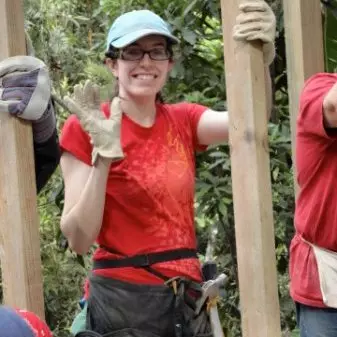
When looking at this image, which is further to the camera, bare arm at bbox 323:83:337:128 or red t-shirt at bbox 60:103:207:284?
red t-shirt at bbox 60:103:207:284

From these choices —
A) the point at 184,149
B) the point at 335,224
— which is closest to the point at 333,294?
the point at 335,224

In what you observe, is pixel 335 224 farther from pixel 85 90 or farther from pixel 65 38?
pixel 65 38

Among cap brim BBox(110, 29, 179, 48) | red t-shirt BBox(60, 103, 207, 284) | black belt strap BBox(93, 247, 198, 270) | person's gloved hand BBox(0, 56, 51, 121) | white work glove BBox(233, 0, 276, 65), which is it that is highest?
cap brim BBox(110, 29, 179, 48)

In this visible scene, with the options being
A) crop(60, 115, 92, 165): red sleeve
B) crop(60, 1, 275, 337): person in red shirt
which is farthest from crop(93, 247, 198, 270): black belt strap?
crop(60, 115, 92, 165): red sleeve

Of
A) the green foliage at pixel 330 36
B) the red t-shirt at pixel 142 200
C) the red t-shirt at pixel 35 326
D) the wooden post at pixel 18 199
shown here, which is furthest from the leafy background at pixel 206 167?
the red t-shirt at pixel 35 326

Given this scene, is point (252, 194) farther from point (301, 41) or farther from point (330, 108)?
point (301, 41)

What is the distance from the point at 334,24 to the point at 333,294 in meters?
1.25

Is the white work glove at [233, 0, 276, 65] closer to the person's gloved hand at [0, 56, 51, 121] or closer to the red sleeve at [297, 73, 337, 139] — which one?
the red sleeve at [297, 73, 337, 139]

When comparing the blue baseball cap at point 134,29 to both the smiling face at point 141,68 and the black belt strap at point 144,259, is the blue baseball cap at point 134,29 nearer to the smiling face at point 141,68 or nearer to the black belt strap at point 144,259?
the smiling face at point 141,68

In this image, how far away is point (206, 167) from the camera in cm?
356

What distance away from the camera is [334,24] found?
292cm

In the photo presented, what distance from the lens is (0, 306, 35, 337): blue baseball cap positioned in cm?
135

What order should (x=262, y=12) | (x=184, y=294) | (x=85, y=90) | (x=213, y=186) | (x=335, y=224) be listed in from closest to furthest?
(x=262, y=12)
(x=85, y=90)
(x=335, y=224)
(x=184, y=294)
(x=213, y=186)

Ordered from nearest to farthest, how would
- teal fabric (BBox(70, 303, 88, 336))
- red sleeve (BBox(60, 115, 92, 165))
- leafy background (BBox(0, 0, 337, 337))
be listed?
red sleeve (BBox(60, 115, 92, 165))
teal fabric (BBox(70, 303, 88, 336))
leafy background (BBox(0, 0, 337, 337))
